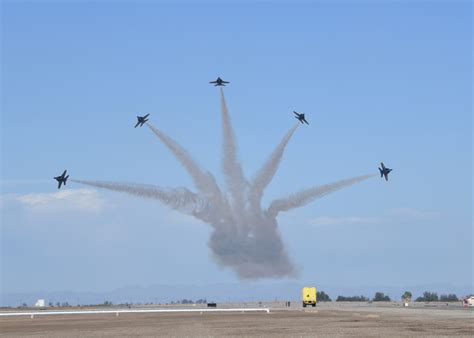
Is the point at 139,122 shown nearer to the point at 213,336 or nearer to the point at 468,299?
the point at 468,299

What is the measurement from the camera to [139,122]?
136375 millimetres

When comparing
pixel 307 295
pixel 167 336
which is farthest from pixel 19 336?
pixel 307 295

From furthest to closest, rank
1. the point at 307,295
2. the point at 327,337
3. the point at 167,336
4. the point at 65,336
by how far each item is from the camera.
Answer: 1. the point at 307,295
2. the point at 65,336
3. the point at 167,336
4. the point at 327,337

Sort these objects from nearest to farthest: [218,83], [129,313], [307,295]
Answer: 1. [129,313]
2. [218,83]
3. [307,295]

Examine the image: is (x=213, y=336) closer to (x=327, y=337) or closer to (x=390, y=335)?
(x=327, y=337)

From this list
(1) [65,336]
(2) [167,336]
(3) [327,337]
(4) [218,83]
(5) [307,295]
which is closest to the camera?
(3) [327,337]

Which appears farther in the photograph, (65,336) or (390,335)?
(65,336)

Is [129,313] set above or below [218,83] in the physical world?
below

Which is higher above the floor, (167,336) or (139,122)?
(139,122)

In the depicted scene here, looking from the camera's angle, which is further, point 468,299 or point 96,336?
point 468,299

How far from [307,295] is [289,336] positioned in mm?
85819

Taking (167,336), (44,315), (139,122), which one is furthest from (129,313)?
(167,336)

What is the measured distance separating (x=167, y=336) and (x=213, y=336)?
11.7ft

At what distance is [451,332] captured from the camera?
195 ft
